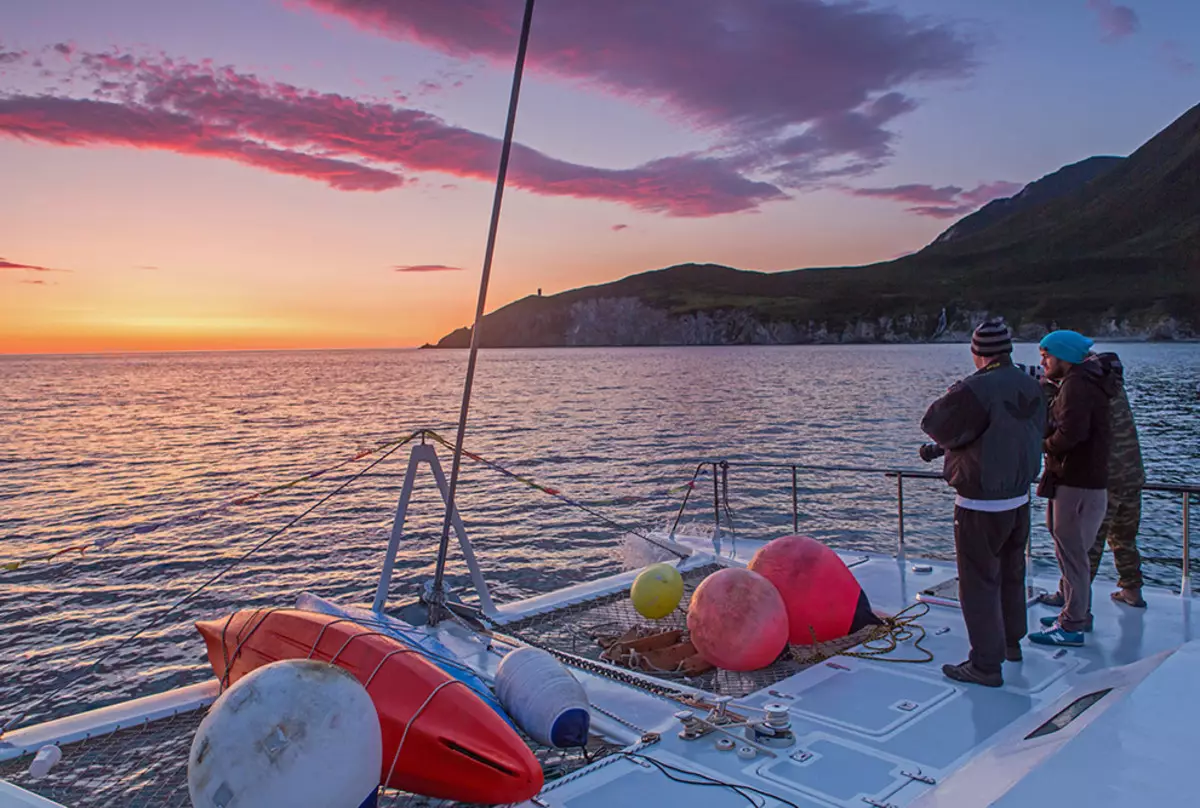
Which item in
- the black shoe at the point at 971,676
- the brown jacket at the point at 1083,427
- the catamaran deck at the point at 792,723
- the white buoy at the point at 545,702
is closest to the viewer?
the catamaran deck at the point at 792,723

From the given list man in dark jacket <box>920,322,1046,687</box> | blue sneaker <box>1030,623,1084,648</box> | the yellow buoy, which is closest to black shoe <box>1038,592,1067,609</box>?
blue sneaker <box>1030,623,1084,648</box>

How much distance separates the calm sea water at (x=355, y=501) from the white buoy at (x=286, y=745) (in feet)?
22.5

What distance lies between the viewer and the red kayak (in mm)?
4539

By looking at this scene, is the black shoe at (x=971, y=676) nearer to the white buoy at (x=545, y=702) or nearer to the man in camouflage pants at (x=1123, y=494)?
the man in camouflage pants at (x=1123, y=494)

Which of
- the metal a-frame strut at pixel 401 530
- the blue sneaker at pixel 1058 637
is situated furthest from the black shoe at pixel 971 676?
the metal a-frame strut at pixel 401 530

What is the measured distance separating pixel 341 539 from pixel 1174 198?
229627 mm

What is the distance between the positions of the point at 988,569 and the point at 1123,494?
212 cm

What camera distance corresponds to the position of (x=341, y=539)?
17750mm

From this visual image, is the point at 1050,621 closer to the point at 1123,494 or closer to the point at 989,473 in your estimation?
the point at 1123,494

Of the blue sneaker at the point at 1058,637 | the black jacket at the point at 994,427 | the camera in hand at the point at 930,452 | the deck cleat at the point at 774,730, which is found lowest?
the deck cleat at the point at 774,730

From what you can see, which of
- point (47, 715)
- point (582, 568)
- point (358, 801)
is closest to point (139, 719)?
point (358, 801)

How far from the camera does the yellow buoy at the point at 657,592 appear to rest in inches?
308

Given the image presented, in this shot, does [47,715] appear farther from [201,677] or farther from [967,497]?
[967,497]

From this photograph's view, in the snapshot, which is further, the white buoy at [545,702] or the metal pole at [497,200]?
the metal pole at [497,200]
